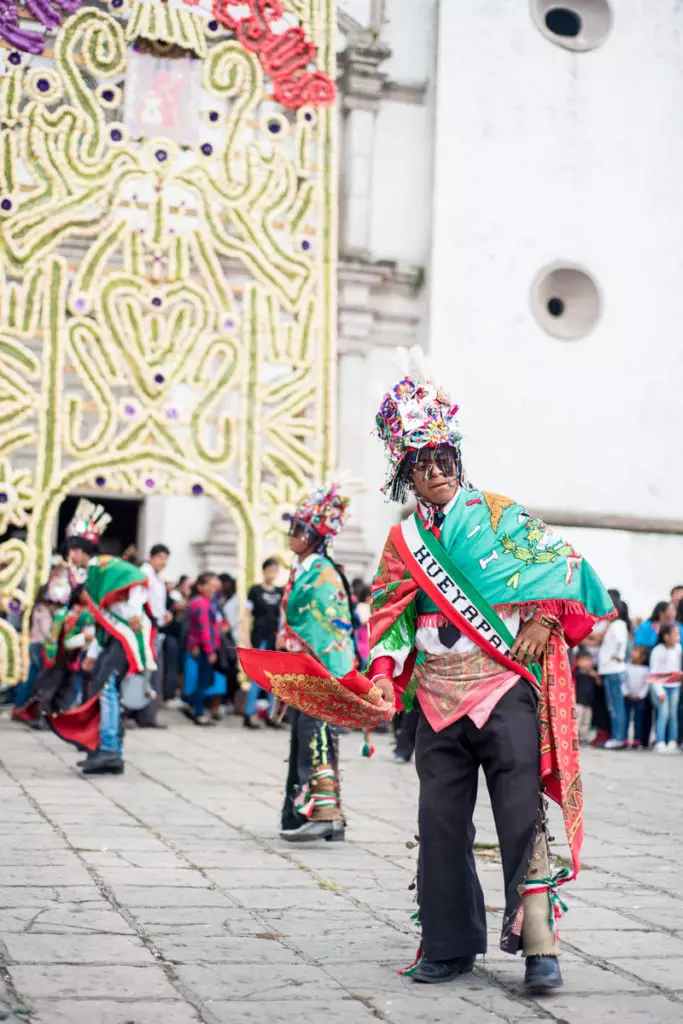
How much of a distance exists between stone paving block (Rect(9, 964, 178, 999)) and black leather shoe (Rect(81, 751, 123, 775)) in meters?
5.15

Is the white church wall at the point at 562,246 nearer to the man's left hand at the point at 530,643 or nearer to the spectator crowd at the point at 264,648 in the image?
the spectator crowd at the point at 264,648

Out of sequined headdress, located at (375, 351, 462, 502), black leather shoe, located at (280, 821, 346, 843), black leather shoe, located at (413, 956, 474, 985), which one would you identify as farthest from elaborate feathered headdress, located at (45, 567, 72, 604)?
black leather shoe, located at (413, 956, 474, 985)

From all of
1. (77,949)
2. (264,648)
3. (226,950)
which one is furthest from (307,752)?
(264,648)

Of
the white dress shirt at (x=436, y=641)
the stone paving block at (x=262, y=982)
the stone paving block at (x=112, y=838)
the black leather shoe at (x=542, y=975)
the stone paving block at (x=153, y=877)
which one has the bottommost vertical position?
the stone paving block at (x=112, y=838)

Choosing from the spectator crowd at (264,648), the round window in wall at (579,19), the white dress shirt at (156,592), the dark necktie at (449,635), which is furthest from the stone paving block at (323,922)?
the round window in wall at (579,19)

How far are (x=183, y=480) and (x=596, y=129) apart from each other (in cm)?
912

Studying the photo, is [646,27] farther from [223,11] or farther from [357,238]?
[223,11]

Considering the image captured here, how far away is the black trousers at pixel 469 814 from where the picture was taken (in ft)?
13.9

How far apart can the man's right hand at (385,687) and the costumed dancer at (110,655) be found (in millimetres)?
4982

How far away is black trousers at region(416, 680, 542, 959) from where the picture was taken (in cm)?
422

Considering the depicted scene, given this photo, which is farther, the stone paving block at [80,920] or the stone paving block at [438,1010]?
the stone paving block at [80,920]

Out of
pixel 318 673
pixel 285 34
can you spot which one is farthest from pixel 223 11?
pixel 318 673

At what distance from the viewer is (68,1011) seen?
12.2 ft

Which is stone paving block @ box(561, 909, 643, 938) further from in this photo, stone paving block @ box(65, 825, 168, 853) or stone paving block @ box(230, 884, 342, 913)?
stone paving block @ box(65, 825, 168, 853)
